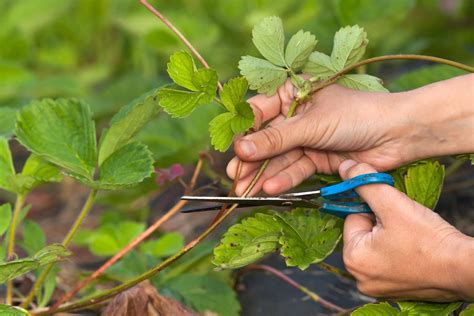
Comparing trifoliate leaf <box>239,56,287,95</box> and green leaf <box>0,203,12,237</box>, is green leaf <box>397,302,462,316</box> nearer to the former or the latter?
trifoliate leaf <box>239,56,287,95</box>

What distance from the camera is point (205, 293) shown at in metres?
1.62

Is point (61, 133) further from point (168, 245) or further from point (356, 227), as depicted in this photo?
point (356, 227)

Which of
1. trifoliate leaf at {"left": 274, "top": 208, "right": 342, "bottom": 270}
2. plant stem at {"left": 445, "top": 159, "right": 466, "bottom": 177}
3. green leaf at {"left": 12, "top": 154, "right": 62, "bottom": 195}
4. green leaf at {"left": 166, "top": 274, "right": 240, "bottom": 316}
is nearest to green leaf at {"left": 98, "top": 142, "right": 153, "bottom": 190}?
green leaf at {"left": 12, "top": 154, "right": 62, "bottom": 195}

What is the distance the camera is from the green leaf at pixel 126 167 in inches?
52.8

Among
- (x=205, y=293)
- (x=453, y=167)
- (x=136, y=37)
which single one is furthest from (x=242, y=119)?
(x=136, y=37)

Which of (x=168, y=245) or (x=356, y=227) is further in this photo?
(x=168, y=245)

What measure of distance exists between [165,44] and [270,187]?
4.49 ft

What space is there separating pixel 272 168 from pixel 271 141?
128 millimetres

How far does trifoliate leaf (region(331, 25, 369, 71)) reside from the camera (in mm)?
1326

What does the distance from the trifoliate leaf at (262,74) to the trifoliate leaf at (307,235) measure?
194 millimetres

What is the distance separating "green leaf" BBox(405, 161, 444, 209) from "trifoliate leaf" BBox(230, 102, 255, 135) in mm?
272

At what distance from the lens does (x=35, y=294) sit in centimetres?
155

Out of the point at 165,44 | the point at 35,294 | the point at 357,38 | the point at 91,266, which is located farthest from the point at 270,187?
the point at 165,44

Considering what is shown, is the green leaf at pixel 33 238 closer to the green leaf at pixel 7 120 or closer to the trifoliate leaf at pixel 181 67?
the green leaf at pixel 7 120
